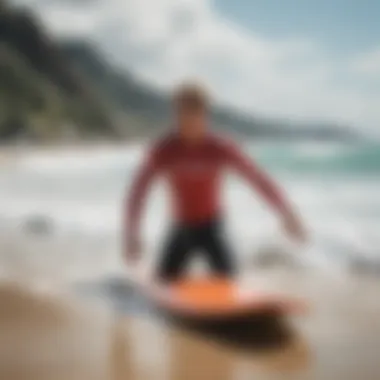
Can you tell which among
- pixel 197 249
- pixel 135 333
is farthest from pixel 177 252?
pixel 135 333

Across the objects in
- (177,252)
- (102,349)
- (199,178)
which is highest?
(199,178)

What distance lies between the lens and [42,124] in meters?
1.56

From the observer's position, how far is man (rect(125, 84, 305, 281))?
151cm

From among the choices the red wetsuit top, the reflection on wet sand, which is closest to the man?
the red wetsuit top

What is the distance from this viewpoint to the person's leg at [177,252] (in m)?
1.51

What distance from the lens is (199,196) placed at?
1.51m

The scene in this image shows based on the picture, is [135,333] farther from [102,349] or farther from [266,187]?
[266,187]

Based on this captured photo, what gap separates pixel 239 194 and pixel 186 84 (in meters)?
0.21

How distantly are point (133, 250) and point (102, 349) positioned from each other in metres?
0.17

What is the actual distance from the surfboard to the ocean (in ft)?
0.18

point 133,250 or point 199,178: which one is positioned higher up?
point 199,178

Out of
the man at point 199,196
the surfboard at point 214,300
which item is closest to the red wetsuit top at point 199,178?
the man at point 199,196

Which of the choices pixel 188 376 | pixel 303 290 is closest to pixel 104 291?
pixel 188 376

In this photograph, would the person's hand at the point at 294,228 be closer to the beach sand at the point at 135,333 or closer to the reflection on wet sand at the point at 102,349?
the beach sand at the point at 135,333
